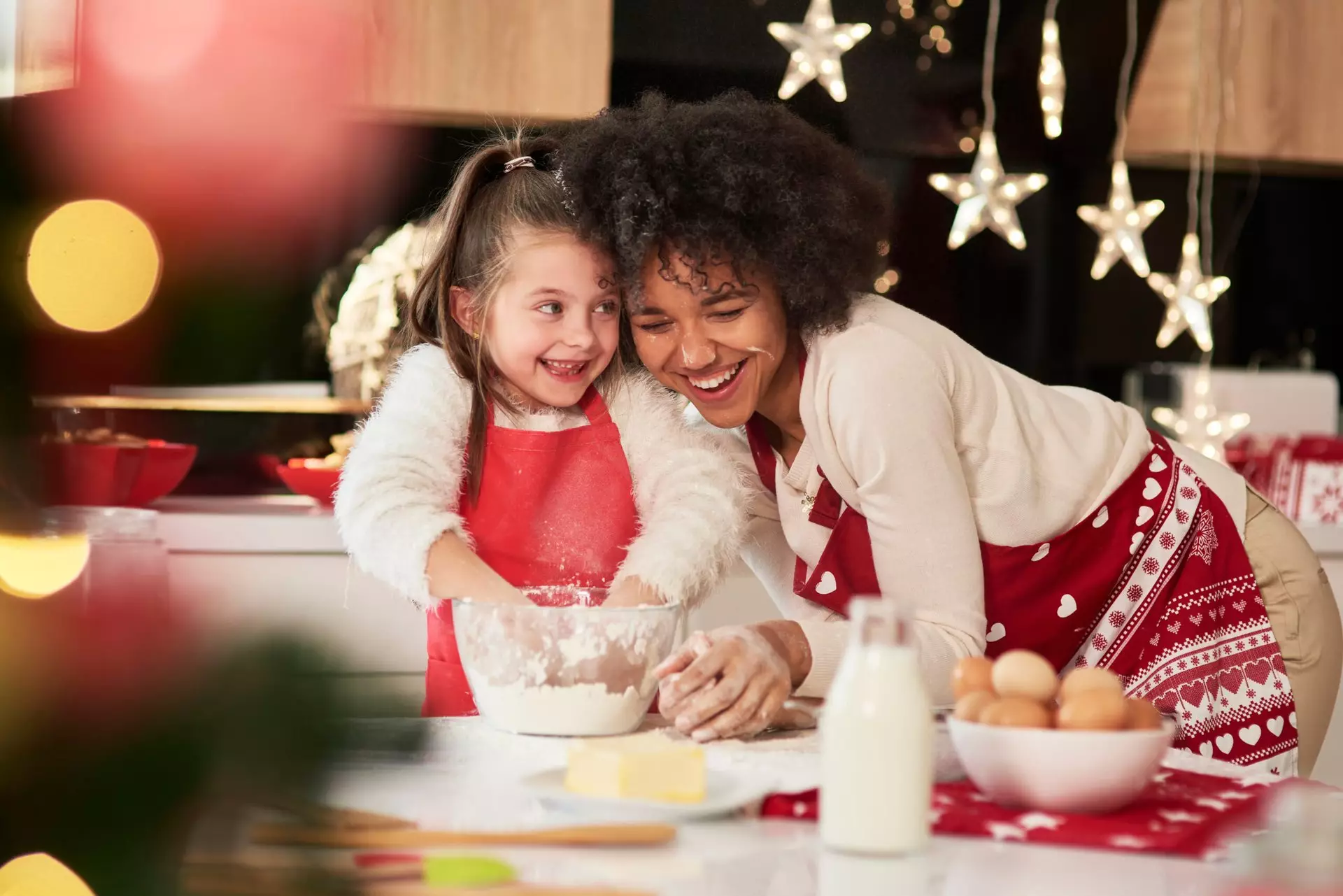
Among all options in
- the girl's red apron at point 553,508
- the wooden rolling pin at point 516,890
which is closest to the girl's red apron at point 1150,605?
the girl's red apron at point 553,508

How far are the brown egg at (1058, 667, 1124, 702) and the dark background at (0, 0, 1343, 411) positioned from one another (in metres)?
1.94

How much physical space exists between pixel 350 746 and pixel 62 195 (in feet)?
0.40

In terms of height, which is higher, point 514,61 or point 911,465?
point 514,61

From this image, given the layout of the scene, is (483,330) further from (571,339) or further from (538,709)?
(538,709)

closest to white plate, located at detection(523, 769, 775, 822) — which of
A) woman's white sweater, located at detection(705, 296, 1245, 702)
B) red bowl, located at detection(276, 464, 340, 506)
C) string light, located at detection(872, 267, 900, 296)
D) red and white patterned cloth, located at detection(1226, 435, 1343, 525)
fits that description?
woman's white sweater, located at detection(705, 296, 1245, 702)

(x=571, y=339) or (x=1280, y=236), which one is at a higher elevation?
(x=1280, y=236)

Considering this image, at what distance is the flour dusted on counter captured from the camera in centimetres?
103

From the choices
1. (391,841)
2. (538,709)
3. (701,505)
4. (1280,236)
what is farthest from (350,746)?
(1280,236)

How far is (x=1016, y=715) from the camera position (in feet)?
2.55

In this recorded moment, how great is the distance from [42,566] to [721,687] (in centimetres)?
80

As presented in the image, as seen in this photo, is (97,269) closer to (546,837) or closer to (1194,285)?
(546,837)

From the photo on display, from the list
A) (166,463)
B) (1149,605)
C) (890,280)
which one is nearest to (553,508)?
(1149,605)

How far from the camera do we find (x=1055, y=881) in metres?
0.66

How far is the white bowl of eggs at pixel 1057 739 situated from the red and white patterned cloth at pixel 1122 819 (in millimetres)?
13
